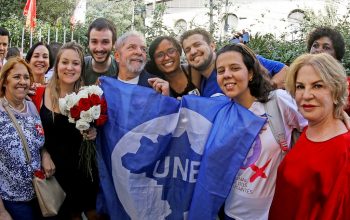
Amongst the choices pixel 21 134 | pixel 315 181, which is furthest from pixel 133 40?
pixel 315 181

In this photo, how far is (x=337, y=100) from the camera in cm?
246

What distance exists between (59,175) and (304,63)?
2.22 m

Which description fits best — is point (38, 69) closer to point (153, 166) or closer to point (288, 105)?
point (153, 166)

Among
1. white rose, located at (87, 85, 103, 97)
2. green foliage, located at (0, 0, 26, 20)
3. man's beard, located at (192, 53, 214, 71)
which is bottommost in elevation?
white rose, located at (87, 85, 103, 97)

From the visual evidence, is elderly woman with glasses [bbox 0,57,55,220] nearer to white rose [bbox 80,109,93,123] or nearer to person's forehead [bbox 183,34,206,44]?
white rose [bbox 80,109,93,123]

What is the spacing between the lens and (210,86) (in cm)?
384

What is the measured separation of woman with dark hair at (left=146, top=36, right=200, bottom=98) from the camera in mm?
3967

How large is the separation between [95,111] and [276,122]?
1339mm

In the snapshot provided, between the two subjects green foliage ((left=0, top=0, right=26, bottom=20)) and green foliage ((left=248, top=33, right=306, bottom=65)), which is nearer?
green foliage ((left=248, top=33, right=306, bottom=65))

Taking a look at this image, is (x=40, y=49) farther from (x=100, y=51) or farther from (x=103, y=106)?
(x=103, y=106)

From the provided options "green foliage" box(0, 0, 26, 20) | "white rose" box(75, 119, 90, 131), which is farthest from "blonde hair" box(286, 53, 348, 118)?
"green foliage" box(0, 0, 26, 20)

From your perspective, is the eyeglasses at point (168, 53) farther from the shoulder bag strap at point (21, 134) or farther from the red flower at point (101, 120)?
the shoulder bag strap at point (21, 134)

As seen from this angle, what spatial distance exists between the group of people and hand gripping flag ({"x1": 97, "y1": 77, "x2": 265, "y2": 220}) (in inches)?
6.2

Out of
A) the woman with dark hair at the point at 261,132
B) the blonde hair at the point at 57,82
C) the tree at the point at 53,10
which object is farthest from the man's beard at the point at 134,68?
the tree at the point at 53,10
